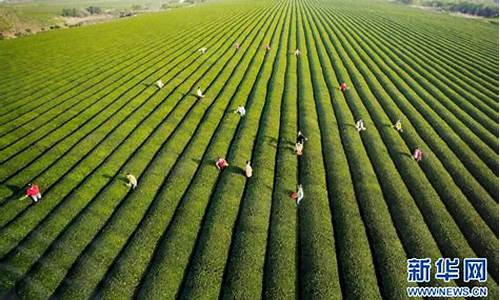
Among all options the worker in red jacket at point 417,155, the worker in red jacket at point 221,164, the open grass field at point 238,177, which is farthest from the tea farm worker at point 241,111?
the worker in red jacket at point 417,155

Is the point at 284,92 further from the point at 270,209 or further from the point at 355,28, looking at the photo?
the point at 355,28

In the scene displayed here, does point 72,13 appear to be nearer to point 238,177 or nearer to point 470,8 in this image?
point 238,177

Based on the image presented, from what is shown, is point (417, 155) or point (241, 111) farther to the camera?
point (241, 111)

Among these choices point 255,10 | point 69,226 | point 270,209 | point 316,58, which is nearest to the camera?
point 69,226

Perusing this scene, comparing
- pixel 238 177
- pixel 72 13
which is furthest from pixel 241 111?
pixel 72 13

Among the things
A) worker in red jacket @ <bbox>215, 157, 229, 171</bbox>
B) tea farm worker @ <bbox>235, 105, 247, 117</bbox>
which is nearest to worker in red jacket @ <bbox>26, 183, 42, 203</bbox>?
worker in red jacket @ <bbox>215, 157, 229, 171</bbox>

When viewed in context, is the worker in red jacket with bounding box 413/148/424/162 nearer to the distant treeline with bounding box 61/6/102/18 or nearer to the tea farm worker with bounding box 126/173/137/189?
the tea farm worker with bounding box 126/173/137/189

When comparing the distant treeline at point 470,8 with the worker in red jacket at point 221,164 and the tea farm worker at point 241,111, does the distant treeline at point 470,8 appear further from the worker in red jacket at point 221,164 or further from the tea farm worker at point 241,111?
the worker in red jacket at point 221,164

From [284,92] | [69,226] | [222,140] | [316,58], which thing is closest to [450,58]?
[316,58]
